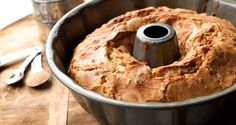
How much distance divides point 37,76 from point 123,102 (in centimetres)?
45

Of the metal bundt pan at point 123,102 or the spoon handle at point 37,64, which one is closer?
the metal bundt pan at point 123,102

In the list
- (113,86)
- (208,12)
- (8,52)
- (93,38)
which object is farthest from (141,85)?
(8,52)

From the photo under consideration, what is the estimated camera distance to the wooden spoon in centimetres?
113

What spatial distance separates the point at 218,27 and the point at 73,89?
14.7 inches

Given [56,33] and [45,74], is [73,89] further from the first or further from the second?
[45,74]

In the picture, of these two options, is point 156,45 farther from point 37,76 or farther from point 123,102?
point 37,76

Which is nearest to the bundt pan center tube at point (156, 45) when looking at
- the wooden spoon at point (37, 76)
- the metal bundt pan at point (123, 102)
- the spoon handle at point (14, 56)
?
the metal bundt pan at point (123, 102)

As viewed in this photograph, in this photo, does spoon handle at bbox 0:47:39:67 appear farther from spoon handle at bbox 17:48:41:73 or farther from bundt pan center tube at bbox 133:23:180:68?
bundt pan center tube at bbox 133:23:180:68

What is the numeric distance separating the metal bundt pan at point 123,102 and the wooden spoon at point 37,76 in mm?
129

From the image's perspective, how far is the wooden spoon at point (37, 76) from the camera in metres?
1.13

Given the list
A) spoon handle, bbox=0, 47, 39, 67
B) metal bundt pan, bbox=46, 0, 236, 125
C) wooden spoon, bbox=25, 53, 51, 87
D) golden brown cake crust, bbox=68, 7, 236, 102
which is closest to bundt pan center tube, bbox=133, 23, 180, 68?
golden brown cake crust, bbox=68, 7, 236, 102

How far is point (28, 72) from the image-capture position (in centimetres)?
117

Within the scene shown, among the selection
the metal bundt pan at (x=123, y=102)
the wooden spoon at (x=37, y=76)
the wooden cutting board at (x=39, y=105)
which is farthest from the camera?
the wooden spoon at (x=37, y=76)

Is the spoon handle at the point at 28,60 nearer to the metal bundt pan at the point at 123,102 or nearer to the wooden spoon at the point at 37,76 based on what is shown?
the wooden spoon at the point at 37,76
